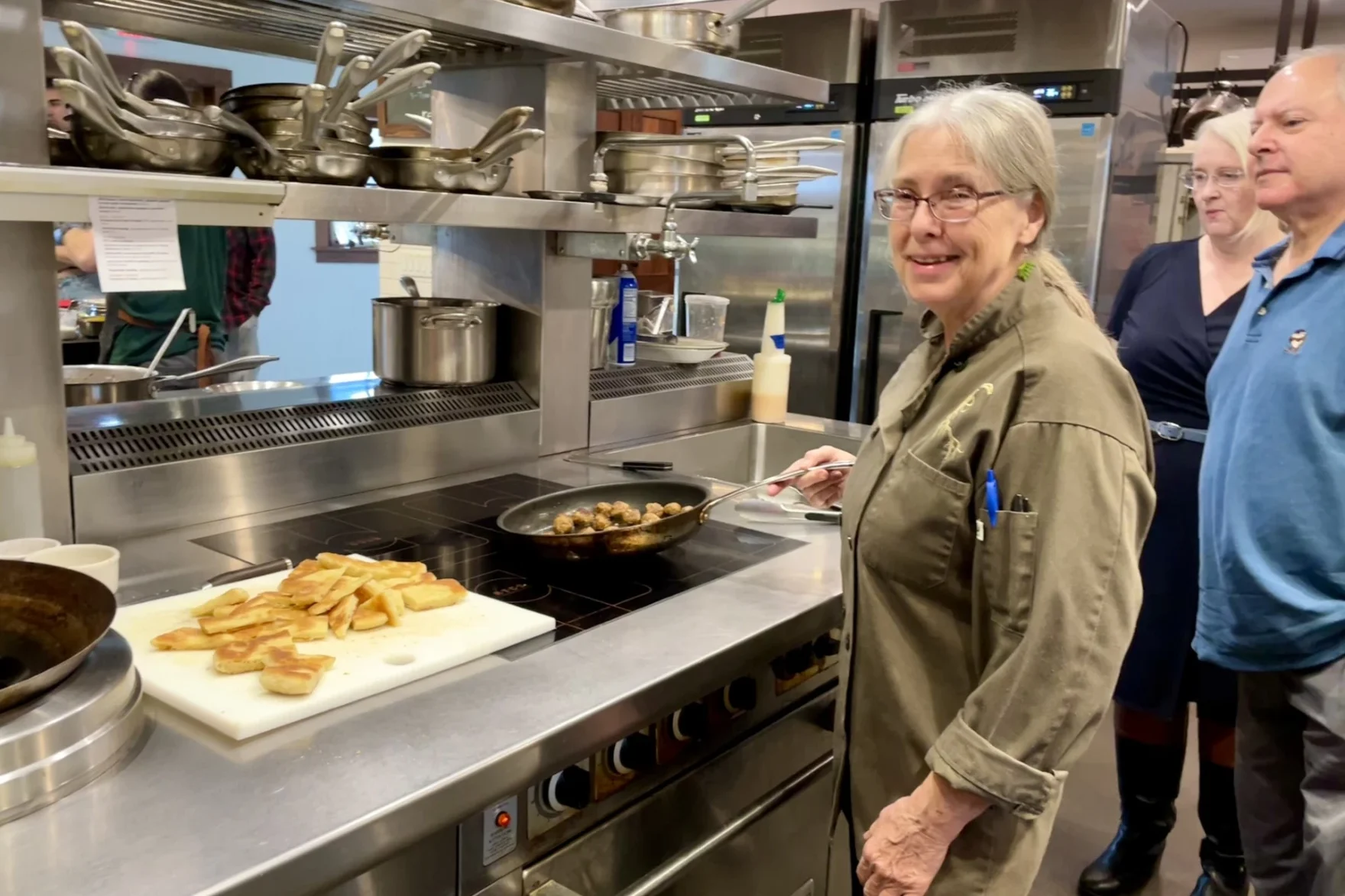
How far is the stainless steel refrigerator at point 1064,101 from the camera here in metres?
2.99

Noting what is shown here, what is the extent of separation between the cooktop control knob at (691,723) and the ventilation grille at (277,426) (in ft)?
2.62

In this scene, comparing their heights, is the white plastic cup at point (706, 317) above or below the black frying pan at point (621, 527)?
above

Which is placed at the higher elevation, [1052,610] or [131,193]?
[131,193]

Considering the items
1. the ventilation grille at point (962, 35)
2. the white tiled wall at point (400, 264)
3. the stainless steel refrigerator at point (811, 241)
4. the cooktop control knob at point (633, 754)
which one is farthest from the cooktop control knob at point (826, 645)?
the white tiled wall at point (400, 264)

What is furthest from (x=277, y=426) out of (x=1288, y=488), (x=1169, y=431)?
(x=1169, y=431)

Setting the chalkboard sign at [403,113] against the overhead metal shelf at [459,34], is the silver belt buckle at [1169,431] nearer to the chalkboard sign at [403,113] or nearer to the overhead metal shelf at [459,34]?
the overhead metal shelf at [459,34]

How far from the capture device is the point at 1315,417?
1596 mm

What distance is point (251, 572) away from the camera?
4.47 ft

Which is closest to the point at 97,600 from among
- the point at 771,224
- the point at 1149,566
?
the point at 771,224

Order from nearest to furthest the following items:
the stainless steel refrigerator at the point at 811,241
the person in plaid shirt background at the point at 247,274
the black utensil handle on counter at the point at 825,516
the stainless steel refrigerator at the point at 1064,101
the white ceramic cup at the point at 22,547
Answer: the white ceramic cup at the point at 22,547
the black utensil handle on counter at the point at 825,516
the stainless steel refrigerator at the point at 1064,101
the stainless steel refrigerator at the point at 811,241
the person in plaid shirt background at the point at 247,274

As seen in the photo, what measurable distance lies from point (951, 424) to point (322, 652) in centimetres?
73

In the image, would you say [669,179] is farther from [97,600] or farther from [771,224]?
[97,600]

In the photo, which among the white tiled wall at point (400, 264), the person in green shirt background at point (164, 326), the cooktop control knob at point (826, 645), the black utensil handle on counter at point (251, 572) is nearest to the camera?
the black utensil handle on counter at point (251, 572)

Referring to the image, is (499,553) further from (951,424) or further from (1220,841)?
(1220,841)
